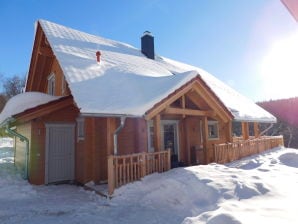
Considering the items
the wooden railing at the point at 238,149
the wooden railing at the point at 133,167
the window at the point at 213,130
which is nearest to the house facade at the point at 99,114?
the wooden railing at the point at 133,167

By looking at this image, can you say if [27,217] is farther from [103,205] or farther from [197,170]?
[197,170]

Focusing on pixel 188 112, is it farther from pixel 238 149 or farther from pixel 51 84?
pixel 51 84

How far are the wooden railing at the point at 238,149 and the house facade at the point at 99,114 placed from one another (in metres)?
0.63

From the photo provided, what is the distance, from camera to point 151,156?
7875 mm

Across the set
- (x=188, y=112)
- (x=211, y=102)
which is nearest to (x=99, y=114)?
(x=188, y=112)

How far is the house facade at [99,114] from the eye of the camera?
25.7 feet

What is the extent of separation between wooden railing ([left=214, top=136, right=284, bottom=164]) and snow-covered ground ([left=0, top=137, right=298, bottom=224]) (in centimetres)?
309

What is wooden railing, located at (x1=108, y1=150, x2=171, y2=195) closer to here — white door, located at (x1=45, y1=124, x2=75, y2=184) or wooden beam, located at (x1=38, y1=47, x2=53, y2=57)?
white door, located at (x1=45, y1=124, x2=75, y2=184)

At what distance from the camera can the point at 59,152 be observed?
9.66m

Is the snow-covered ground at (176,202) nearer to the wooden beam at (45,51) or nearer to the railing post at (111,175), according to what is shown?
the railing post at (111,175)

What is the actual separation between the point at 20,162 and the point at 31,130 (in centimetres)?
316

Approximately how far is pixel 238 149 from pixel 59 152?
7943 mm

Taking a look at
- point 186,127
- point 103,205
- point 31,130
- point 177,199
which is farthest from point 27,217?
point 186,127

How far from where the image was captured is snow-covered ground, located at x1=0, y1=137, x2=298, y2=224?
4.70 metres
